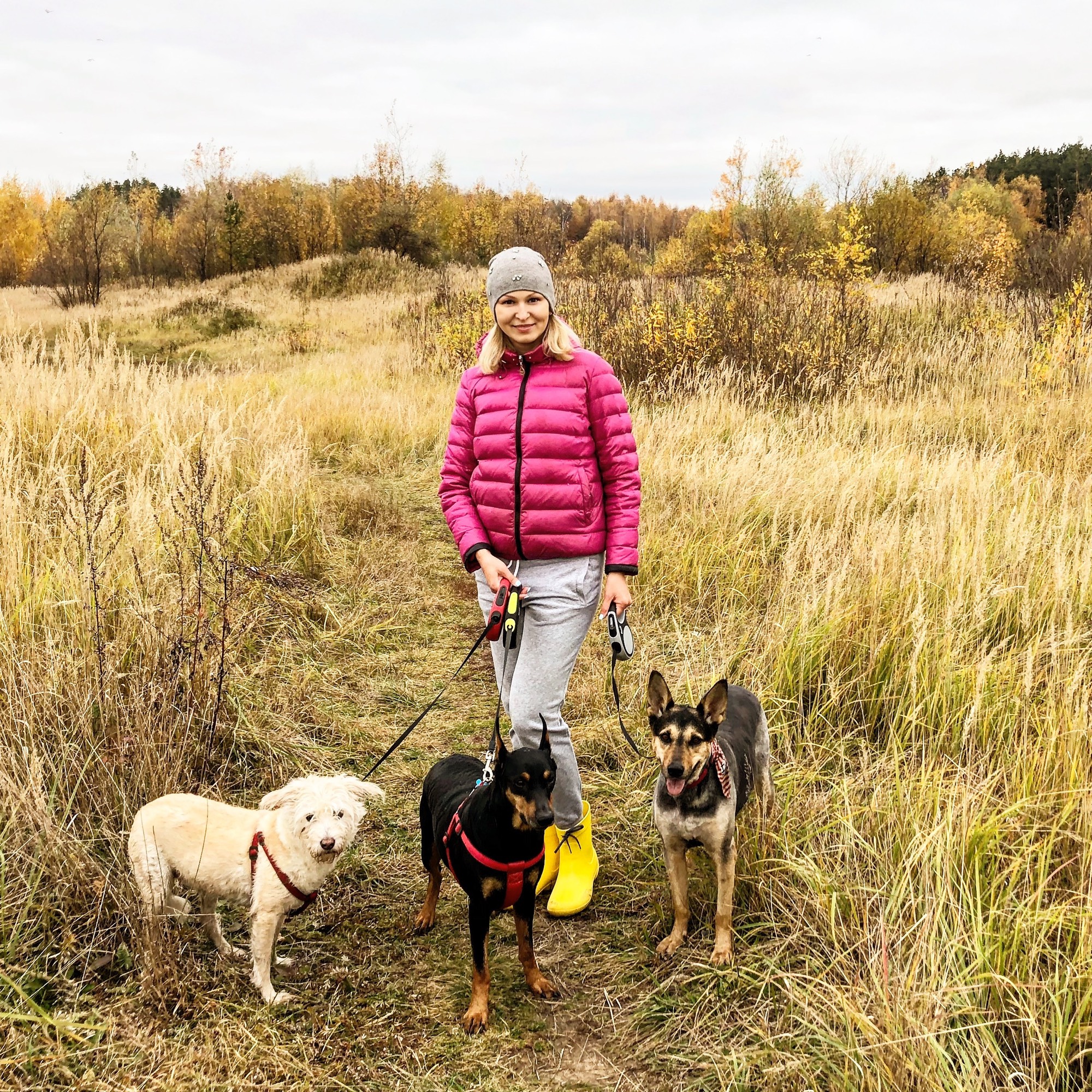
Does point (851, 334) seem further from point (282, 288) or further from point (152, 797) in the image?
point (282, 288)

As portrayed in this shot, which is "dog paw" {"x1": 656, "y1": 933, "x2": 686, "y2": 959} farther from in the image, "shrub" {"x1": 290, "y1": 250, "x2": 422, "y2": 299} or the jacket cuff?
"shrub" {"x1": 290, "y1": 250, "x2": 422, "y2": 299}

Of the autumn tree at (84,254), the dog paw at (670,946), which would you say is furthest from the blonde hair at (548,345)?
the autumn tree at (84,254)

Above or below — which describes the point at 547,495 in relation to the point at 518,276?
below

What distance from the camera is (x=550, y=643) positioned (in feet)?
9.00

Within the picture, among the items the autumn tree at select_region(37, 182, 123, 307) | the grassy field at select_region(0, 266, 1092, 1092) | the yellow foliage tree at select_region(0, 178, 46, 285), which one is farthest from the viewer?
the yellow foliage tree at select_region(0, 178, 46, 285)

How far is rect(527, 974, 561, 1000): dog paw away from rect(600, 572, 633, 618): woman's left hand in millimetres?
1209

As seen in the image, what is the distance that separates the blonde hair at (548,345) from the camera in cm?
271

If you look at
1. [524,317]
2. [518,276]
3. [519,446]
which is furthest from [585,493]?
[518,276]

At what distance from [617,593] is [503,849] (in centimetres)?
93

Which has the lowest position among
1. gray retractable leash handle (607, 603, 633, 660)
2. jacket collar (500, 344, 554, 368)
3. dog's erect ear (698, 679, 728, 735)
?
dog's erect ear (698, 679, 728, 735)

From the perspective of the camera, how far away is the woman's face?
8.75 ft

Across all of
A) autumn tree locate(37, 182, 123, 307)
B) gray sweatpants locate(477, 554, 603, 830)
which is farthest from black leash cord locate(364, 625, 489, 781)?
autumn tree locate(37, 182, 123, 307)

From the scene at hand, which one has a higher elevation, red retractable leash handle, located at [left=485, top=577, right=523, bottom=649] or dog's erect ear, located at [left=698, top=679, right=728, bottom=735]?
red retractable leash handle, located at [left=485, top=577, right=523, bottom=649]

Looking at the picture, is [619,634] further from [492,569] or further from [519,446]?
[519,446]
